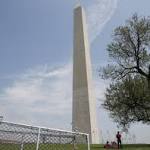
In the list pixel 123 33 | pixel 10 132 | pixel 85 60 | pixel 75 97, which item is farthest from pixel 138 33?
pixel 10 132

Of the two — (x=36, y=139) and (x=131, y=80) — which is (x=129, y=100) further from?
(x=36, y=139)

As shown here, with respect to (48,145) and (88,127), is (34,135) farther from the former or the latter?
(88,127)

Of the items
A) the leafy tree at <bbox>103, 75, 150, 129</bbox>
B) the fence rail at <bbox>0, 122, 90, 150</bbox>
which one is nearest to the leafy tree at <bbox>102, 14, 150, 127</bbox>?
the leafy tree at <bbox>103, 75, 150, 129</bbox>

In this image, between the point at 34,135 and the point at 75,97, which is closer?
the point at 34,135

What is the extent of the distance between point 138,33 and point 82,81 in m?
8.76

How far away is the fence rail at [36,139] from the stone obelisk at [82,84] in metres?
30.3

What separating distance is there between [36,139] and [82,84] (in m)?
32.9

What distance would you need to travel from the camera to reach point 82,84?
3928 centimetres

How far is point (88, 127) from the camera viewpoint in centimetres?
3816

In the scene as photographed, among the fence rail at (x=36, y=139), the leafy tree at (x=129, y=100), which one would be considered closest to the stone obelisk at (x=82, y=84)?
the leafy tree at (x=129, y=100)

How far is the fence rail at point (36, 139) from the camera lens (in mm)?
5836

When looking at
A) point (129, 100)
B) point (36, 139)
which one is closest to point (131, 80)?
point (129, 100)

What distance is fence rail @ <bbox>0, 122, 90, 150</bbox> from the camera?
584cm

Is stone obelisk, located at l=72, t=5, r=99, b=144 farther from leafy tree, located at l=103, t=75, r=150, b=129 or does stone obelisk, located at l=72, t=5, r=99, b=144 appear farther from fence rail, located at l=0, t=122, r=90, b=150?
fence rail, located at l=0, t=122, r=90, b=150
